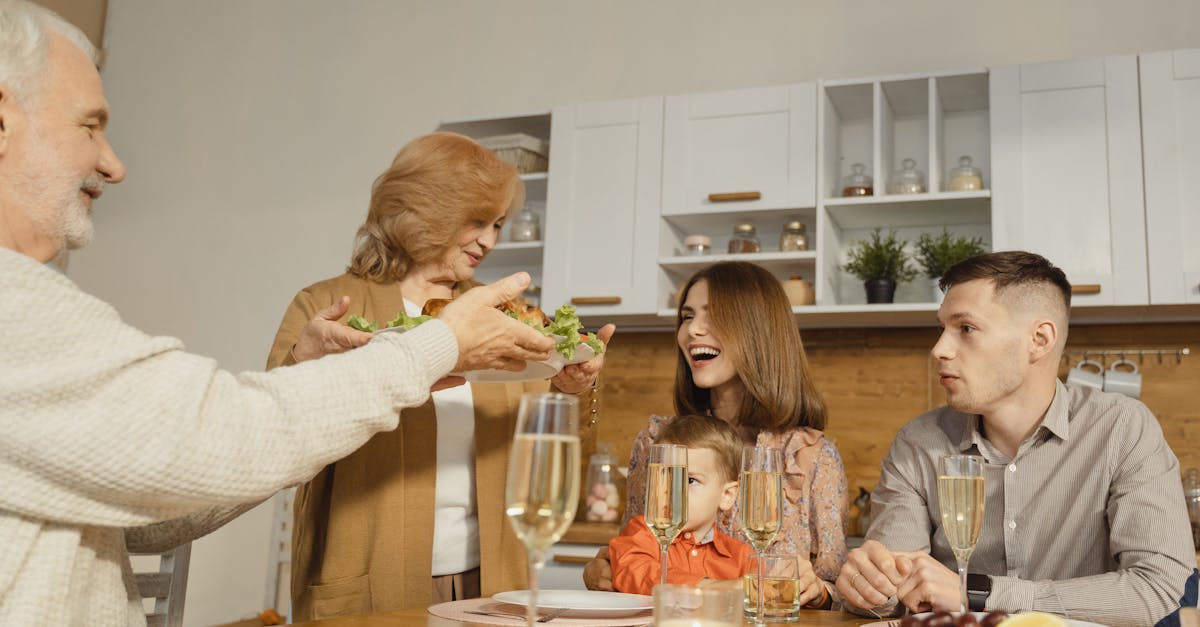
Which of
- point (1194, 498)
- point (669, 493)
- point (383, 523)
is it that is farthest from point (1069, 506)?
point (1194, 498)

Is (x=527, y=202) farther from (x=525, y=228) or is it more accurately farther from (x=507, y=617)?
(x=507, y=617)

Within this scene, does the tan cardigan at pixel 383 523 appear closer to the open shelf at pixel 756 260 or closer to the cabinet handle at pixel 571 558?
the cabinet handle at pixel 571 558

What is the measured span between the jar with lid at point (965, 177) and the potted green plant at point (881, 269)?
0.89ft

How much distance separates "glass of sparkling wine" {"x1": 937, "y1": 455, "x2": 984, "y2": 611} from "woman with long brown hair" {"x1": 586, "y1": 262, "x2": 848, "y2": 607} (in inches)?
27.2

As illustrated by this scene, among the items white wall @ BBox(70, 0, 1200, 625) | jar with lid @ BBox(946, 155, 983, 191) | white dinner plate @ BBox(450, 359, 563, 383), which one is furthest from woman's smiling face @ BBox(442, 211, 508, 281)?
white wall @ BBox(70, 0, 1200, 625)

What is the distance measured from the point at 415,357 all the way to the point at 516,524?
363 mm

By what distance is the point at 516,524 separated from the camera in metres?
0.87

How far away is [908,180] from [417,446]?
2.35m

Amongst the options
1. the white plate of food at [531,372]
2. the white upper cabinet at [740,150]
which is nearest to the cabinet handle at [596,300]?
the white upper cabinet at [740,150]

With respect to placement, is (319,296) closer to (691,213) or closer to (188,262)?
(691,213)

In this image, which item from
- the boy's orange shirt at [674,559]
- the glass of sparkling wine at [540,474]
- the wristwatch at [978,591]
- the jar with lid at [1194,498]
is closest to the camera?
the glass of sparkling wine at [540,474]

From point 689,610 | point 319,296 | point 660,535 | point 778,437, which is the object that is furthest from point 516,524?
point 778,437

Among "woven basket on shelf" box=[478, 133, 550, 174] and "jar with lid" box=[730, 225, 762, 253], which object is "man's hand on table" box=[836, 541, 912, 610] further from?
"woven basket on shelf" box=[478, 133, 550, 174]

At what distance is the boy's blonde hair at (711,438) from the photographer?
1937 millimetres
